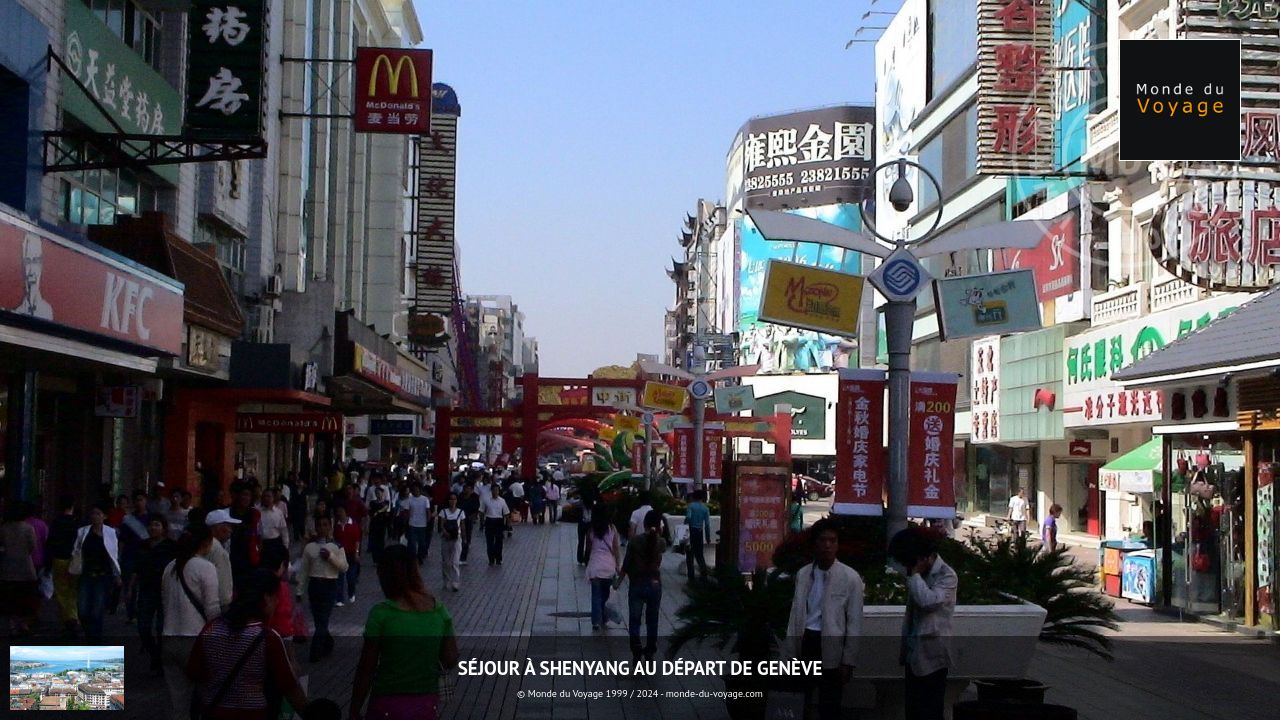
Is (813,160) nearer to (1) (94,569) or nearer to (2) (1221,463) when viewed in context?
(2) (1221,463)

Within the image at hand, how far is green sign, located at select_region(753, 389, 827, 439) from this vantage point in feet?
324

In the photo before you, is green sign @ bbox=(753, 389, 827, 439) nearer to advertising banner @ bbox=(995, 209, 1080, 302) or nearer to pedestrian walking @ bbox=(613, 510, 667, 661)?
advertising banner @ bbox=(995, 209, 1080, 302)

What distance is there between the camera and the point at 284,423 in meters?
32.9

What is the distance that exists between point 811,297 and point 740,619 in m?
3.68

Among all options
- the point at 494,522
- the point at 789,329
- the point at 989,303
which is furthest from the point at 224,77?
the point at 789,329

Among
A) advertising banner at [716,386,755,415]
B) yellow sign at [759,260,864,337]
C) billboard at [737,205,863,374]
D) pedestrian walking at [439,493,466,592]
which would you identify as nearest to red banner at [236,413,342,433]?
pedestrian walking at [439,493,466,592]

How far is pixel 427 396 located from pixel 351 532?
1422 inches

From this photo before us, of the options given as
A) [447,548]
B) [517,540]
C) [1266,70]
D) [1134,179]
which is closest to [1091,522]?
[1134,179]

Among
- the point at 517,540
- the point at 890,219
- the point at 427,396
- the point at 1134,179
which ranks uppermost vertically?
the point at 890,219

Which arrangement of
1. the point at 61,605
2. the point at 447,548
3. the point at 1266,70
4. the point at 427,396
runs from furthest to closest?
the point at 427,396
the point at 1266,70
the point at 447,548
the point at 61,605

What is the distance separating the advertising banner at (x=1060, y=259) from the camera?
39.2 metres

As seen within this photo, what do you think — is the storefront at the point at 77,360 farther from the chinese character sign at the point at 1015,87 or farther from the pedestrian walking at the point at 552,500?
the pedestrian walking at the point at 552,500

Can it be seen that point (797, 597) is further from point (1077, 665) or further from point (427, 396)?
point (427, 396)

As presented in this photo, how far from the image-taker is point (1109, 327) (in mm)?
37000
